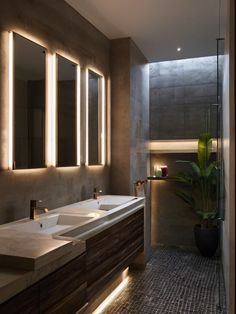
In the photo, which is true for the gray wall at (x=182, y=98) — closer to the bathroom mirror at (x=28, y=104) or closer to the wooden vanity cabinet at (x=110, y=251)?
the wooden vanity cabinet at (x=110, y=251)

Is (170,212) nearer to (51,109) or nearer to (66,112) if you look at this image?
(66,112)

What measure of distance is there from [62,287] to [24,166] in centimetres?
116

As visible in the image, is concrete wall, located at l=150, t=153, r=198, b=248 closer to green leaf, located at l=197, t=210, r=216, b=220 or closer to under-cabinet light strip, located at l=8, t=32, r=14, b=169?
green leaf, located at l=197, t=210, r=216, b=220

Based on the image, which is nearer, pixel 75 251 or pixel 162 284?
pixel 75 251

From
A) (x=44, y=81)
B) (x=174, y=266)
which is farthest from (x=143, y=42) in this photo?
(x=174, y=266)

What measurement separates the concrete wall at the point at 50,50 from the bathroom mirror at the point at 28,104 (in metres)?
0.09

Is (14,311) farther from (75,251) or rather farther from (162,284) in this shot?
(162,284)

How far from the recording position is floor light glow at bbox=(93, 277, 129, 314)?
2959 mm

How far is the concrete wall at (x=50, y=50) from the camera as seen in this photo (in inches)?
88.4

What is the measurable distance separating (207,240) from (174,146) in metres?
1.56

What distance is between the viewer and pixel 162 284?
11.9ft

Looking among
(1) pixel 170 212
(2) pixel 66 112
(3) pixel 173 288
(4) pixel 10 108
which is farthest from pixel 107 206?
(1) pixel 170 212

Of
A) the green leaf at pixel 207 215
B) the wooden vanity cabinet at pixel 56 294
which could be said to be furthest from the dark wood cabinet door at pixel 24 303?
the green leaf at pixel 207 215

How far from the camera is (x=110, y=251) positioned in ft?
8.78
